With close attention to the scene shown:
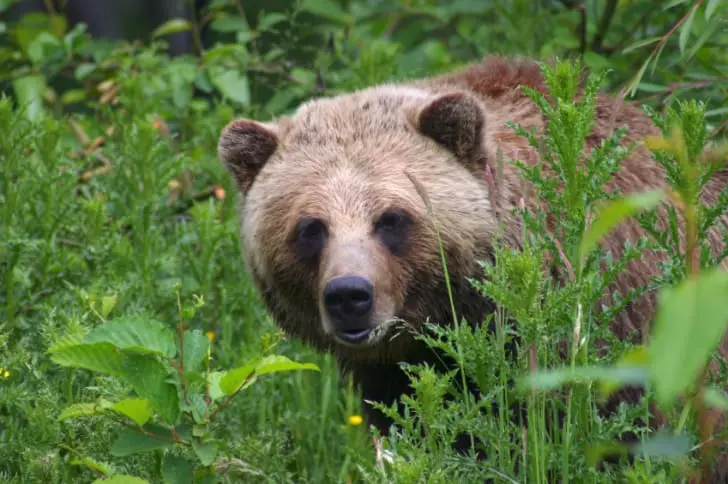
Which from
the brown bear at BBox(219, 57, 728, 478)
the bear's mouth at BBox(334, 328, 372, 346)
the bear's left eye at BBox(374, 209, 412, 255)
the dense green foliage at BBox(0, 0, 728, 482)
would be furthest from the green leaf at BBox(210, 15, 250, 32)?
the bear's mouth at BBox(334, 328, 372, 346)

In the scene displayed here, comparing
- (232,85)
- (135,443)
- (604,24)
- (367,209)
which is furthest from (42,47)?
(135,443)

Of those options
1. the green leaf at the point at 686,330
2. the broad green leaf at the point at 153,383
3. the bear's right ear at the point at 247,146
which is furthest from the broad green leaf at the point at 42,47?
the green leaf at the point at 686,330

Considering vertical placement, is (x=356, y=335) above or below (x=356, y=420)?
above

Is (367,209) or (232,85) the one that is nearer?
(367,209)

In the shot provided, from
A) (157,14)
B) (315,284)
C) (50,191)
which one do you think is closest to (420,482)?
(315,284)

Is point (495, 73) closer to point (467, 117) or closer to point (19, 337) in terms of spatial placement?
point (467, 117)

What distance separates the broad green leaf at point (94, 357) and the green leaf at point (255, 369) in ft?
1.02

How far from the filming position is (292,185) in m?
4.30

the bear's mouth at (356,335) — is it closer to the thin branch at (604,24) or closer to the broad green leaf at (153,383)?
the broad green leaf at (153,383)

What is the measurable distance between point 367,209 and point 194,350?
2.85ft

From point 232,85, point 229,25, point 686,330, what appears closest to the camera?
point 686,330

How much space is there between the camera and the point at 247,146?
4.52 metres

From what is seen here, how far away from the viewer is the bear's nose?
12.3 ft

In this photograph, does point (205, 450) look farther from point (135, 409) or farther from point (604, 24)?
point (604, 24)
